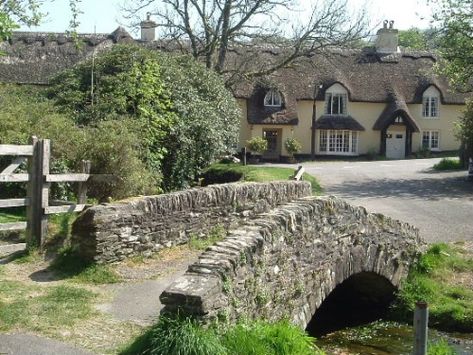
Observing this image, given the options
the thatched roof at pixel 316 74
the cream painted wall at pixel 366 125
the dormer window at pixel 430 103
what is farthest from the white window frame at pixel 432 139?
the thatched roof at pixel 316 74

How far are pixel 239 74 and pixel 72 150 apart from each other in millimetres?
23023

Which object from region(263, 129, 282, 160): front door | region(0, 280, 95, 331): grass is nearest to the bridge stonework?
region(0, 280, 95, 331): grass

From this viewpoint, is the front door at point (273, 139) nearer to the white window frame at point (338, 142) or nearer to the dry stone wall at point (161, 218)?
the white window frame at point (338, 142)

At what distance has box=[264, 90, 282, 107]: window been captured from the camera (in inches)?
1885

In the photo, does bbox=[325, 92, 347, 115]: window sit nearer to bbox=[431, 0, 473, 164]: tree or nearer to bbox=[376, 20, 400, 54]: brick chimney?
bbox=[376, 20, 400, 54]: brick chimney

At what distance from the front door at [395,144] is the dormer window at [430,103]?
10.0 ft

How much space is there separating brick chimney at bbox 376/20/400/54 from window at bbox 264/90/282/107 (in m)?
10.2

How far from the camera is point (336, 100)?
49.2 metres

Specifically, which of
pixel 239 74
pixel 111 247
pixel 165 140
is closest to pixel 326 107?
pixel 239 74

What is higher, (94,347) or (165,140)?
(165,140)

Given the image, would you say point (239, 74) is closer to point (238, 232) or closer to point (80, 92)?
point (80, 92)

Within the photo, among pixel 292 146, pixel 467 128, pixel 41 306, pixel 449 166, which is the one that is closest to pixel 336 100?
pixel 292 146

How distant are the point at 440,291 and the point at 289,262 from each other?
277 inches

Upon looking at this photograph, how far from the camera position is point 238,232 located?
8.36 meters
